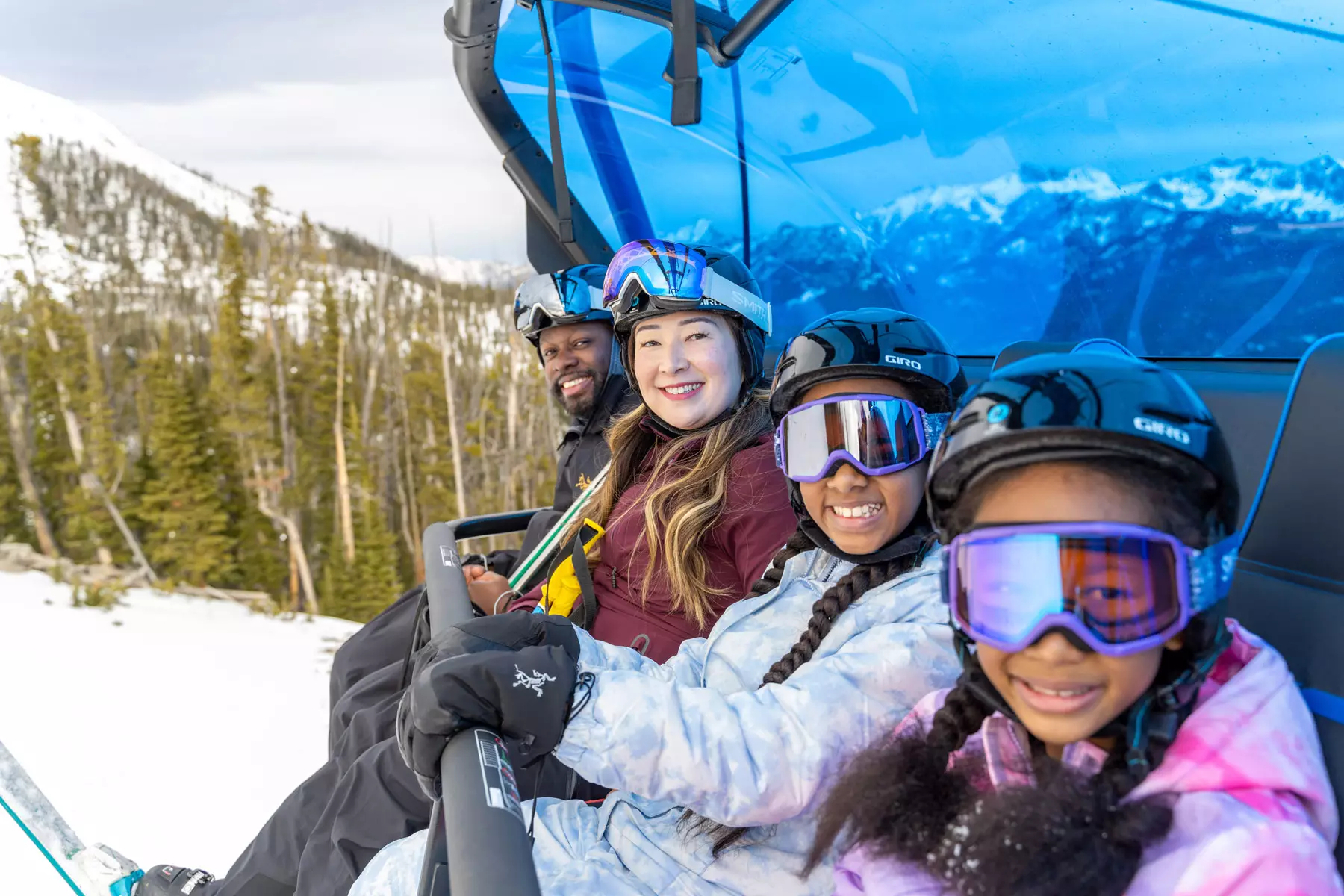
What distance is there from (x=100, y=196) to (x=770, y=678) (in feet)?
142

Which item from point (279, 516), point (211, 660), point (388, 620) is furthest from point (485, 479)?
point (388, 620)

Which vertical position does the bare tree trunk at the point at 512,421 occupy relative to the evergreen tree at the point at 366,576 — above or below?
above

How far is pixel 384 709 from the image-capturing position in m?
1.96

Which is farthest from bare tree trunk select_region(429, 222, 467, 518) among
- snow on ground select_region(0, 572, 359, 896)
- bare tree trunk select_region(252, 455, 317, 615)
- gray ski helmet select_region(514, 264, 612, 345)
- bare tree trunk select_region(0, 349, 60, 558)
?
gray ski helmet select_region(514, 264, 612, 345)

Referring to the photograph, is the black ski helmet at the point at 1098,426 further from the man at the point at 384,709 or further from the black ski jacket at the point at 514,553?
the black ski jacket at the point at 514,553

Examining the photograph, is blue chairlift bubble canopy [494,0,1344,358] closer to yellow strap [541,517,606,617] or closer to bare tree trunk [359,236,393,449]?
yellow strap [541,517,606,617]

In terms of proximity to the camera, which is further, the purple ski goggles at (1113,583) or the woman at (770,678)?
the woman at (770,678)

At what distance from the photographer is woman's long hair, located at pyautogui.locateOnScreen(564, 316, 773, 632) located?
1803 mm

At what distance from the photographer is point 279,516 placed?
62.8 feet

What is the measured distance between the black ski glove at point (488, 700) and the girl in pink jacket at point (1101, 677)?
40 cm

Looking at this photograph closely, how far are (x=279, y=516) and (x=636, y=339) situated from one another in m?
19.0

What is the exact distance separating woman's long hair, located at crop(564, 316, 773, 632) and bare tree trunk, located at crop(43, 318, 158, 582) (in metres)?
16.1

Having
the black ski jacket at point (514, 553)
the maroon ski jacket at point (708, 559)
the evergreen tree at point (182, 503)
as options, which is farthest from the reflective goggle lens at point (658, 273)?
the evergreen tree at point (182, 503)

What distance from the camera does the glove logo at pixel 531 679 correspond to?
112cm
